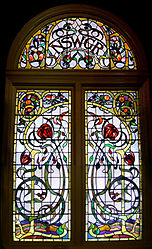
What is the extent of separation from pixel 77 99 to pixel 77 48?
500 millimetres

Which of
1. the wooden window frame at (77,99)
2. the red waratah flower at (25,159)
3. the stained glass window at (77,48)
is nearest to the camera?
the wooden window frame at (77,99)

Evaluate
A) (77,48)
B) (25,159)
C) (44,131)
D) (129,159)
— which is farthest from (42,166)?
(77,48)

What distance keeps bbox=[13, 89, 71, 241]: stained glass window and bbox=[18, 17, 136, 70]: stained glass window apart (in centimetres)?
29

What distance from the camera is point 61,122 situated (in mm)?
2871

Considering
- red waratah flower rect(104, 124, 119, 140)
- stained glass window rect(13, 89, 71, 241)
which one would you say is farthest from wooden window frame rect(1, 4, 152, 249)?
red waratah flower rect(104, 124, 119, 140)

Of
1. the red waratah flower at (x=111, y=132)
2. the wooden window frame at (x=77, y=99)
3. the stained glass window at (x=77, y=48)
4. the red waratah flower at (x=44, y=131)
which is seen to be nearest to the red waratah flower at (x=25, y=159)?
the wooden window frame at (x=77, y=99)

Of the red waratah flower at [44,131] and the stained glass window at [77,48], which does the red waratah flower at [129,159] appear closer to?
the red waratah flower at [44,131]

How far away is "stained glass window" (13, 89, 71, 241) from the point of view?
8.86ft

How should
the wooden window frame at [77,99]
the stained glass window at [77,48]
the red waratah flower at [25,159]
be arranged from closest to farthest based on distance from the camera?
the wooden window frame at [77,99] < the red waratah flower at [25,159] < the stained glass window at [77,48]

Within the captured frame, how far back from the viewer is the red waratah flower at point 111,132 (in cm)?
285

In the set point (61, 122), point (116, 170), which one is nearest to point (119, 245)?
point (116, 170)

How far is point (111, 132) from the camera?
2.86 metres

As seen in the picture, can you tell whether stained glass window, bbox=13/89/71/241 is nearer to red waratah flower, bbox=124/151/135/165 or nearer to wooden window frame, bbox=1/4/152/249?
wooden window frame, bbox=1/4/152/249
